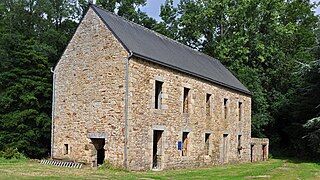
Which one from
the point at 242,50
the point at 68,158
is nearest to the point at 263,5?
the point at 242,50

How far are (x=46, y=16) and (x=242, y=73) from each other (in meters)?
17.9

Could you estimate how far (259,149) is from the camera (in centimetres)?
3148

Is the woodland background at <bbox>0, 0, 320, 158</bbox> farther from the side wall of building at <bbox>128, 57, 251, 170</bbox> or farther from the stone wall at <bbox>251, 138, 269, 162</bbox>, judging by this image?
the side wall of building at <bbox>128, 57, 251, 170</bbox>

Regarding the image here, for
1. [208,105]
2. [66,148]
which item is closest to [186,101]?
[208,105]

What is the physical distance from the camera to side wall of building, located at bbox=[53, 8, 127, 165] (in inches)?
661

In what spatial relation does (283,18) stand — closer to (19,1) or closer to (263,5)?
(263,5)

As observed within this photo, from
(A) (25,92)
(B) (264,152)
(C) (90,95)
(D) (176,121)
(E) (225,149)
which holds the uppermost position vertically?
(A) (25,92)

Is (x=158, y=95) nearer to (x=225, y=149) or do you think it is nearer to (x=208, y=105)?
(x=208, y=105)

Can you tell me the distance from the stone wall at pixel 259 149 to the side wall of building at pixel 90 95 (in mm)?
16479

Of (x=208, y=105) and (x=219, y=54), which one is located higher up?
(x=219, y=54)

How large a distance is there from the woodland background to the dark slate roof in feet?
26.1

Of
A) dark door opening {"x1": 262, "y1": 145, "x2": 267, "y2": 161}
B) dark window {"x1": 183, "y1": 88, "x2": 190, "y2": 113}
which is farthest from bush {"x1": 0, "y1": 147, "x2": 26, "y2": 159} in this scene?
dark door opening {"x1": 262, "y1": 145, "x2": 267, "y2": 161}

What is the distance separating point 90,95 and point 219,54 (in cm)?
2173

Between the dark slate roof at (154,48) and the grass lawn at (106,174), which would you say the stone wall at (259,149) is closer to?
the dark slate roof at (154,48)
